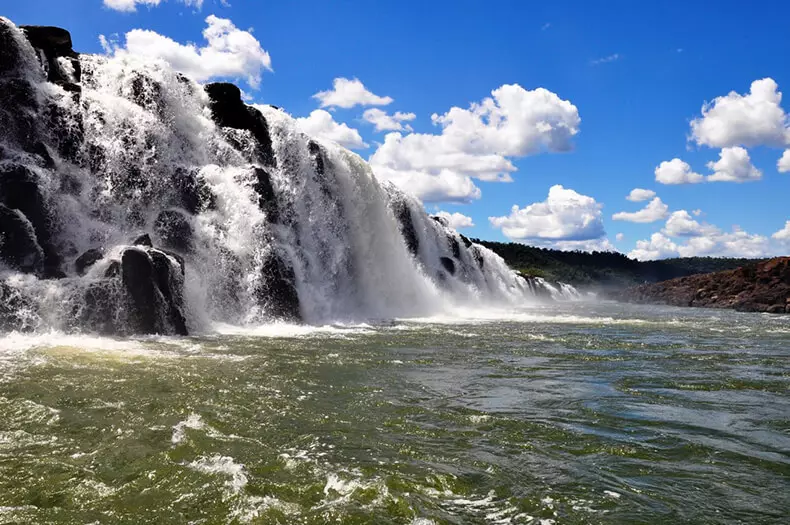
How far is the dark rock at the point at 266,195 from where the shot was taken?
24.7 meters

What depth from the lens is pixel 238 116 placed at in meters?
28.7

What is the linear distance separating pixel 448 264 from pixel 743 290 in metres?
→ 27.5

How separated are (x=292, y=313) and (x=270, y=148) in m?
10.2

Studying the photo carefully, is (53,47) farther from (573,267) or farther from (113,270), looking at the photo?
(573,267)

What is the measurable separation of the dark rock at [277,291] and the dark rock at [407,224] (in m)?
18.3

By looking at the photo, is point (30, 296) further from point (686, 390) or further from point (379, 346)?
point (686, 390)

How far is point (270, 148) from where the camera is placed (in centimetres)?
2908

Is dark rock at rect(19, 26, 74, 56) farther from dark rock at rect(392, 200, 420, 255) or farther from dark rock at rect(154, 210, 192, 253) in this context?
dark rock at rect(392, 200, 420, 255)

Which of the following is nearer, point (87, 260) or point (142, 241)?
point (87, 260)

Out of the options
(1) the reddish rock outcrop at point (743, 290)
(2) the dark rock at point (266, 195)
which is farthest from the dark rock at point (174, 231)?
→ (1) the reddish rock outcrop at point (743, 290)

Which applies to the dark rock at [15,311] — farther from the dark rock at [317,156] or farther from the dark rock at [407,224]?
the dark rock at [407,224]

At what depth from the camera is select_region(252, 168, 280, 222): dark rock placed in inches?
972

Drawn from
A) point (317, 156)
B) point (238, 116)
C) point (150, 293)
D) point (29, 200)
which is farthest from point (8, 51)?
point (317, 156)

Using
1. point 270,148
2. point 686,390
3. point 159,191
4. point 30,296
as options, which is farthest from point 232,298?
point 686,390
